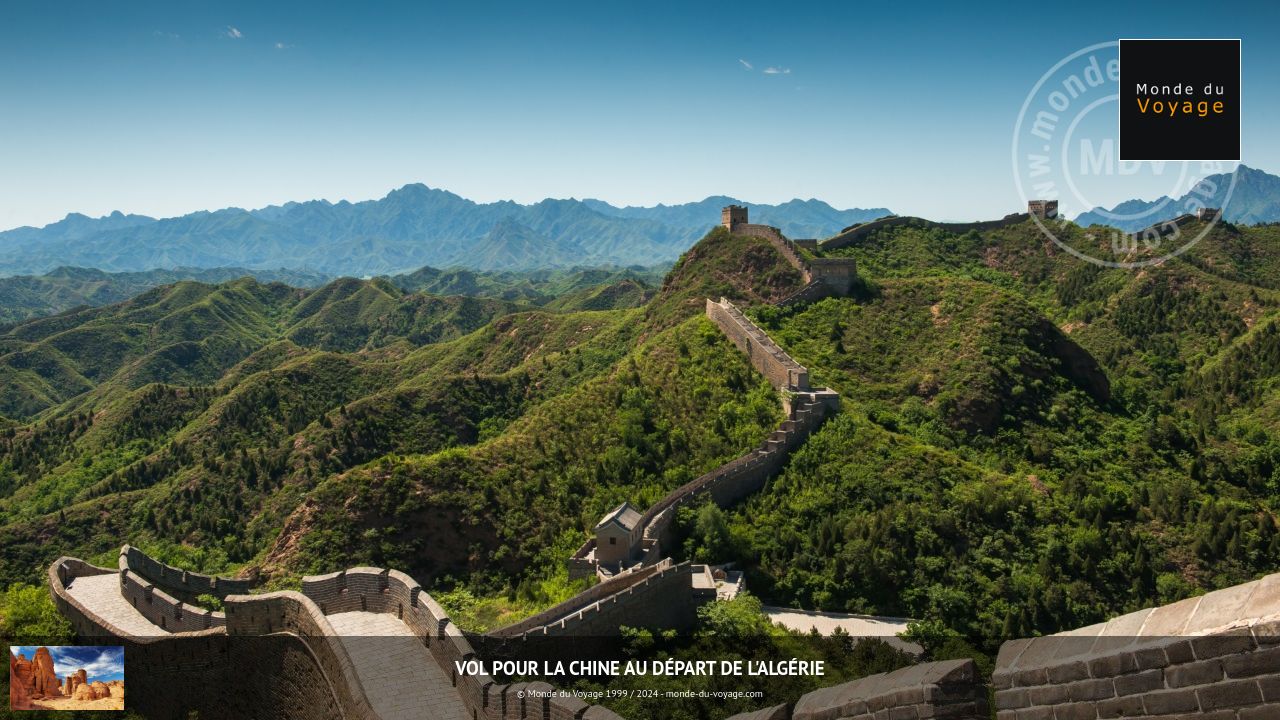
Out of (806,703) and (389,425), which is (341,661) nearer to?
(806,703)

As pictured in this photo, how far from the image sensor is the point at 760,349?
5138 centimetres

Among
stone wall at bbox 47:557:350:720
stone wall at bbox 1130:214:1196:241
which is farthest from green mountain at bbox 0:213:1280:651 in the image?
stone wall at bbox 47:557:350:720

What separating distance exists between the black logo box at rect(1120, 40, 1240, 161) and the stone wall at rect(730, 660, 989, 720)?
38.9 m

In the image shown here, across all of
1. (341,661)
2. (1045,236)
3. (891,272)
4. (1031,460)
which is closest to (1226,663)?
(341,661)

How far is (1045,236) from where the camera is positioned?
96875 mm

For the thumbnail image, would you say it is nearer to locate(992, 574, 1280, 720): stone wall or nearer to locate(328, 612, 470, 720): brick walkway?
locate(328, 612, 470, 720): brick walkway

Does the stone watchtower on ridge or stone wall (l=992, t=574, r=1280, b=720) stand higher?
the stone watchtower on ridge

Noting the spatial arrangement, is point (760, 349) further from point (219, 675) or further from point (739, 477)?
point (219, 675)

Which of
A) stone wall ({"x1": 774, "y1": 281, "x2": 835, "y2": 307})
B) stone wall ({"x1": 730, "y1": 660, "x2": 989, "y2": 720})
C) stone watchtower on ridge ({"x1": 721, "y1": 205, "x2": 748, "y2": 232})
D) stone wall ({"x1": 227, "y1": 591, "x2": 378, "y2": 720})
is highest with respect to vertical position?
stone watchtower on ridge ({"x1": 721, "y1": 205, "x2": 748, "y2": 232})

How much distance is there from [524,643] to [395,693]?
9.99 meters

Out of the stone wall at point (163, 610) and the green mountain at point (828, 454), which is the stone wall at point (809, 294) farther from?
the stone wall at point (163, 610)

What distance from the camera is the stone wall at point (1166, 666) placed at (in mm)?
4754

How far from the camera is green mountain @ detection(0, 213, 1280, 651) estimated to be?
1435 inches

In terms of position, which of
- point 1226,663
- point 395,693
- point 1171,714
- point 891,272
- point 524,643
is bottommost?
point 524,643
